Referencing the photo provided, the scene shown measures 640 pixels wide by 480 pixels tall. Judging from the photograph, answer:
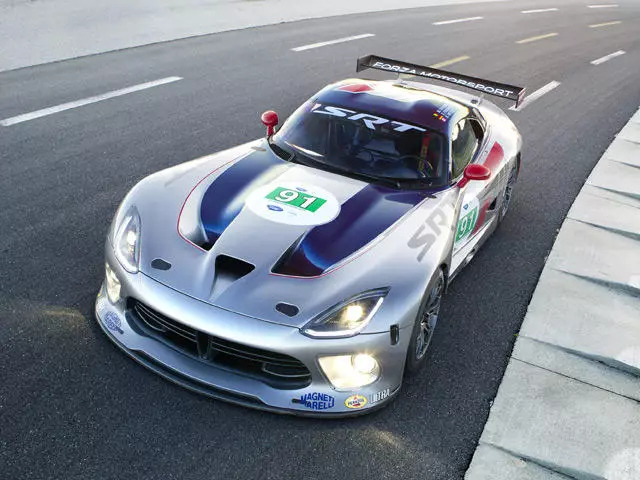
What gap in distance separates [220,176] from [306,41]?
10.1m

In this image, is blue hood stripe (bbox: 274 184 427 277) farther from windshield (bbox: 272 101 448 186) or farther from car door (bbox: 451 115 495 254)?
car door (bbox: 451 115 495 254)

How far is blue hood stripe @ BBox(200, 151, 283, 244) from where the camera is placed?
4241mm

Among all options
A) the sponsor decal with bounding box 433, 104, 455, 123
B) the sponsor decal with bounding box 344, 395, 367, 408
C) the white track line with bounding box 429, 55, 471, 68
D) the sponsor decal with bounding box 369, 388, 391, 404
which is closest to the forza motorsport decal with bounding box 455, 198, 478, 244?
the sponsor decal with bounding box 433, 104, 455, 123

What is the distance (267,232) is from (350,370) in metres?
1.00

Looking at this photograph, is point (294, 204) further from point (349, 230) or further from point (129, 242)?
point (129, 242)

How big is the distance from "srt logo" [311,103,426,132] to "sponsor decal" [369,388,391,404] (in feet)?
6.91

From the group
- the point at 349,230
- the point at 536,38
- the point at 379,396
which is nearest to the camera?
the point at 379,396

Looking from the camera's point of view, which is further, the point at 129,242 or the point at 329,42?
the point at 329,42

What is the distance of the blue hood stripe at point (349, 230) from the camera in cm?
398

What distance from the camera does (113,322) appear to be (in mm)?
4141

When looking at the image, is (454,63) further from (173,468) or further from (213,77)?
(173,468)

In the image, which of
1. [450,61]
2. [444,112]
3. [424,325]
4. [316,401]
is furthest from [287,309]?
[450,61]

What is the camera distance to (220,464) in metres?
3.55

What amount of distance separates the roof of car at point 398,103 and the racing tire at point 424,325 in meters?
1.41
